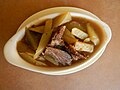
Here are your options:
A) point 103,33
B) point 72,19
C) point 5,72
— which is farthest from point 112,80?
point 5,72

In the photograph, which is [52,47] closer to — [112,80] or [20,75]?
[20,75]

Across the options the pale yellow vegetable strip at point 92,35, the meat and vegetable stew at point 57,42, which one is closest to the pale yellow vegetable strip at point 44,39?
the meat and vegetable stew at point 57,42

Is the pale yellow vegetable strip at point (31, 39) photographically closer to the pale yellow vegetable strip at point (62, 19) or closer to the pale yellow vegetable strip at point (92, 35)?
the pale yellow vegetable strip at point (62, 19)

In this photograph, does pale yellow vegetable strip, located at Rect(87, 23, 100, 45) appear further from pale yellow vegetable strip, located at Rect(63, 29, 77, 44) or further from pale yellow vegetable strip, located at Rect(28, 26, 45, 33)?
pale yellow vegetable strip, located at Rect(28, 26, 45, 33)

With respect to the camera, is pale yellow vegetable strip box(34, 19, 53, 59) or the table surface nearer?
pale yellow vegetable strip box(34, 19, 53, 59)

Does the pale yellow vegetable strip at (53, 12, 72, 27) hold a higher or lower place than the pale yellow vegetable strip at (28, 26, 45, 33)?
higher

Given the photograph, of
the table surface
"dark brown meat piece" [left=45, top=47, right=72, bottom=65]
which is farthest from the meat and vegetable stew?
the table surface
